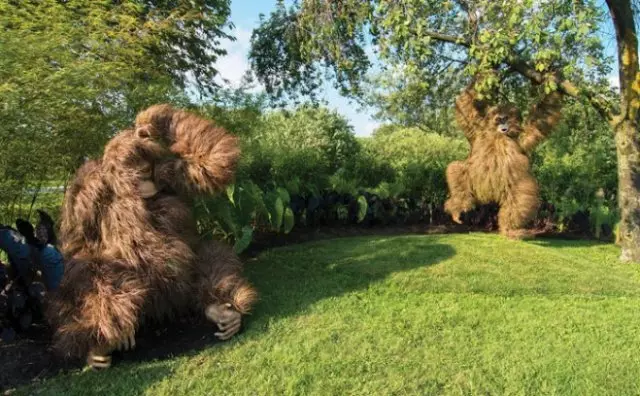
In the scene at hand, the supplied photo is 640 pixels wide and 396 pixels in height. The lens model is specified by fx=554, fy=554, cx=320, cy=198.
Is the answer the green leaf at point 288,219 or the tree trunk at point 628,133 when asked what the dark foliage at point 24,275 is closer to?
the green leaf at point 288,219

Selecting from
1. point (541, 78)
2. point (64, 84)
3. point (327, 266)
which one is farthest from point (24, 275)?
point (541, 78)

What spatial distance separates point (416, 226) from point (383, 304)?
360 centimetres

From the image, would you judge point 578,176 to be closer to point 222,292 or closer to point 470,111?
point 470,111

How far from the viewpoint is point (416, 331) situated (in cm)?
374

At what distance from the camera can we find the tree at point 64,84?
11.3ft

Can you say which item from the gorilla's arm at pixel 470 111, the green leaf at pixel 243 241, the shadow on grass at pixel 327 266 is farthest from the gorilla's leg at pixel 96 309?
the gorilla's arm at pixel 470 111

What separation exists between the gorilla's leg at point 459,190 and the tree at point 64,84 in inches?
130

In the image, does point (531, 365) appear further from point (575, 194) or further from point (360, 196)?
point (575, 194)

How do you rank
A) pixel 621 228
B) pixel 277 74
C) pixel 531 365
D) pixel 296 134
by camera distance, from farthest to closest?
pixel 296 134
pixel 277 74
pixel 621 228
pixel 531 365

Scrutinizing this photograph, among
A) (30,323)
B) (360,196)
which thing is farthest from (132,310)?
(360,196)

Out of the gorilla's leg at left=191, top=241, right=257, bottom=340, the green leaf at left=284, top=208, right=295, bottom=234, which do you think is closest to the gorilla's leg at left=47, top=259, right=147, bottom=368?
the gorilla's leg at left=191, top=241, right=257, bottom=340

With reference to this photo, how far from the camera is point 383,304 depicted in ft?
13.7

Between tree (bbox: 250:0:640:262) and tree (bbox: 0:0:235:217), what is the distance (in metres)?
2.31

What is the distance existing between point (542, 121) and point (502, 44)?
61.2 inches
